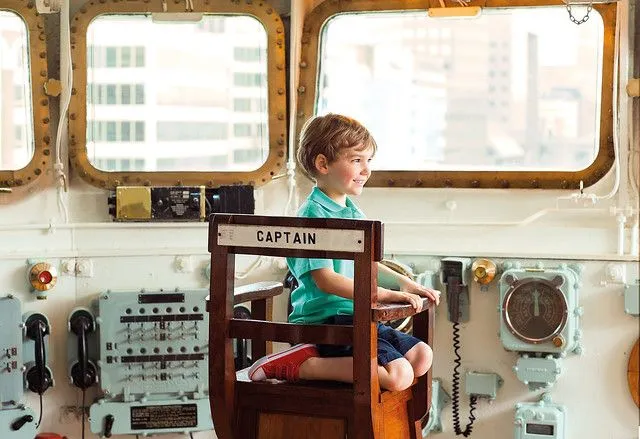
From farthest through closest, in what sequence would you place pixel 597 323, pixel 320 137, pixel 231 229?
1. pixel 597 323
2. pixel 320 137
3. pixel 231 229

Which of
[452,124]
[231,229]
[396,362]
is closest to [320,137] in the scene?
[231,229]

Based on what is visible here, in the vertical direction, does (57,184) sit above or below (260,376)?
above

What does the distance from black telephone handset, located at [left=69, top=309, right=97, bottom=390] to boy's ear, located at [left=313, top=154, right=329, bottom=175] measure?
65.9 inches

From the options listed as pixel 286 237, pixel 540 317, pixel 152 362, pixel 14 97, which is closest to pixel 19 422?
pixel 152 362

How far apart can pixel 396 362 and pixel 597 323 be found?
161 centimetres

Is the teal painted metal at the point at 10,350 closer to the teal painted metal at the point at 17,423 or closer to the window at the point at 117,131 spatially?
the teal painted metal at the point at 17,423

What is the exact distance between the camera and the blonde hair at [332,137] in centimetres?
308

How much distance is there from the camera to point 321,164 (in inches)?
122

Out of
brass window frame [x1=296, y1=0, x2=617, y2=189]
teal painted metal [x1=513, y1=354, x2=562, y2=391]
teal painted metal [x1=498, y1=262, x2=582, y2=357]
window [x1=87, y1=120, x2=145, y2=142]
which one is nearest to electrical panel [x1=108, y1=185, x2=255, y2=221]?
window [x1=87, y1=120, x2=145, y2=142]

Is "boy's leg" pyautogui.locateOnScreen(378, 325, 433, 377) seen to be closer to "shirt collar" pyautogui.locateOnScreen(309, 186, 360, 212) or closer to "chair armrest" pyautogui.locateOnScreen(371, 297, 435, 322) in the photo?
"chair armrest" pyautogui.locateOnScreen(371, 297, 435, 322)

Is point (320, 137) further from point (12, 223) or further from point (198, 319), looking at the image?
point (12, 223)

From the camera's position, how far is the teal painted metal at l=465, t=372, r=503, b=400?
4309mm

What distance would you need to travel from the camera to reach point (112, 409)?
437 centimetres

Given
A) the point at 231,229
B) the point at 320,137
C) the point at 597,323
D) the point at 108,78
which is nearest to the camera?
the point at 231,229
